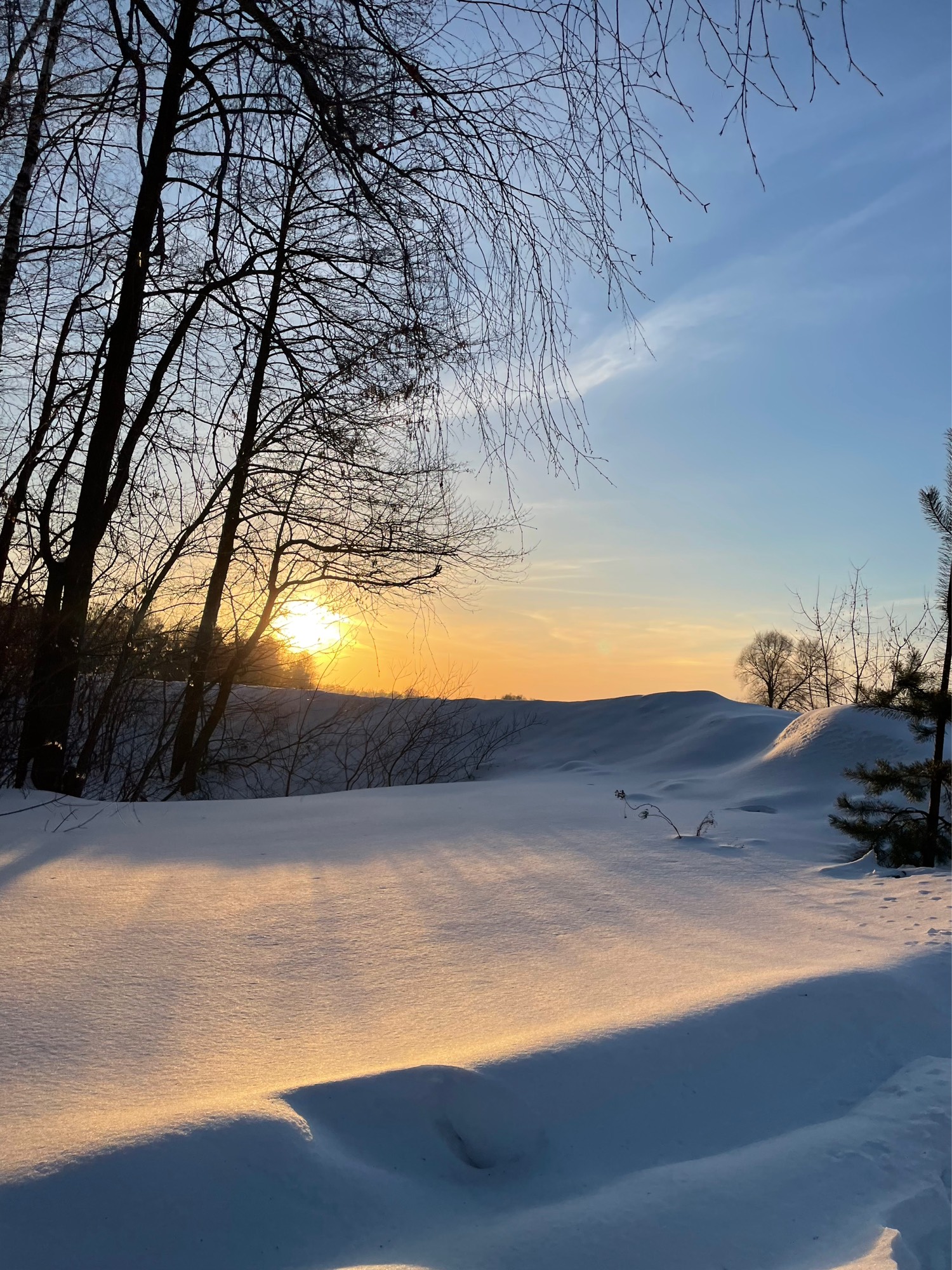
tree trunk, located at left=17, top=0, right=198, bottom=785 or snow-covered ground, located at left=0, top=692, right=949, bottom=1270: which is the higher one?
tree trunk, located at left=17, top=0, right=198, bottom=785

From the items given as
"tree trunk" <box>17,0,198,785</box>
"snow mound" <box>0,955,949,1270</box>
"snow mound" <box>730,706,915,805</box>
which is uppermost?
"tree trunk" <box>17,0,198,785</box>

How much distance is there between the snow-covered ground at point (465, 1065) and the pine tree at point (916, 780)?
1391mm

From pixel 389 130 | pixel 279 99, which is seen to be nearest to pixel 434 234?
pixel 389 130

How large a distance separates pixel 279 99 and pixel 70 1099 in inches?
106

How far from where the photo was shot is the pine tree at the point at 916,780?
15.9 feet

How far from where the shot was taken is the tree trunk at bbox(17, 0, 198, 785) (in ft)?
17.9

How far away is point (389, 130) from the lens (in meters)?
2.40

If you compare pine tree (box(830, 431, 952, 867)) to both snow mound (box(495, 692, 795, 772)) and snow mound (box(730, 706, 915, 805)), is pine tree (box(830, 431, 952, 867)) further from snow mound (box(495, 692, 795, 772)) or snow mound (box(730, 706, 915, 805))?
snow mound (box(495, 692, 795, 772))

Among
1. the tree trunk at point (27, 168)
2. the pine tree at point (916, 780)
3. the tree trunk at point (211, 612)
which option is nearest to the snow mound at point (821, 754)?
the pine tree at point (916, 780)

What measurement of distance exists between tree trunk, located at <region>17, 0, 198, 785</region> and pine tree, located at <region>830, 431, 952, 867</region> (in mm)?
4906

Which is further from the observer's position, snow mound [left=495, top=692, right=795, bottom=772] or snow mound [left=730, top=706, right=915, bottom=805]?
snow mound [left=495, top=692, right=795, bottom=772]

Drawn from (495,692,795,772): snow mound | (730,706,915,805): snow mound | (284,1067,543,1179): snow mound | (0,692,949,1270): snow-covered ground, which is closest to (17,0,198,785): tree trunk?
(0,692,949,1270): snow-covered ground

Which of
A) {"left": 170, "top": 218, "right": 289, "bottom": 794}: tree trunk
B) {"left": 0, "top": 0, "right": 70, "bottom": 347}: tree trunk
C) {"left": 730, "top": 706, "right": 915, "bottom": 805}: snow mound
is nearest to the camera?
{"left": 0, "top": 0, "right": 70, "bottom": 347}: tree trunk

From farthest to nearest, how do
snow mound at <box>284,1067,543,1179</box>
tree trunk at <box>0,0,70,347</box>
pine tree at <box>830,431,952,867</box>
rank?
pine tree at <box>830,431,952,867</box>, tree trunk at <box>0,0,70,347</box>, snow mound at <box>284,1067,543,1179</box>
